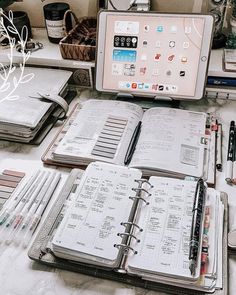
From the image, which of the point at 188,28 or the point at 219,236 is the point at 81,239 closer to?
the point at 219,236

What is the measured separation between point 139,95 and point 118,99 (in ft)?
0.22

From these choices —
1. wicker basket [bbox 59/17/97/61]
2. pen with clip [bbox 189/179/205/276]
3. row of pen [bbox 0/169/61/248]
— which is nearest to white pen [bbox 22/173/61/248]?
row of pen [bbox 0/169/61/248]

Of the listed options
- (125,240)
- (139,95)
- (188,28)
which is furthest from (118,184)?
(188,28)

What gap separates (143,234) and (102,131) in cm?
34

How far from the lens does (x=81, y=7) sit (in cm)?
125

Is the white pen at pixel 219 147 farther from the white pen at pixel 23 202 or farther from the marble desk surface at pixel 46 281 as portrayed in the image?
the white pen at pixel 23 202

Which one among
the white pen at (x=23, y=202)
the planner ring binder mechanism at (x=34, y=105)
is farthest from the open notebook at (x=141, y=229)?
the planner ring binder mechanism at (x=34, y=105)

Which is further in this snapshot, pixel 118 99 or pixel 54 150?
pixel 118 99

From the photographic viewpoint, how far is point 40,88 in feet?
3.43

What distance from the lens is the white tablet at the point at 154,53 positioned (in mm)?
976

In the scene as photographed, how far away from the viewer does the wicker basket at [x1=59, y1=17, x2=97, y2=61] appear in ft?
3.58

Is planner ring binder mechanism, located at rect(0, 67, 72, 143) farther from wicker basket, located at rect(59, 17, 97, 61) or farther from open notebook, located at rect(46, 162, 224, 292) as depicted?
open notebook, located at rect(46, 162, 224, 292)

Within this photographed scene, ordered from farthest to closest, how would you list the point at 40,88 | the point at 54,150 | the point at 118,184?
the point at 40,88 < the point at 54,150 < the point at 118,184

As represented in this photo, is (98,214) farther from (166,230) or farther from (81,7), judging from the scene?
(81,7)
